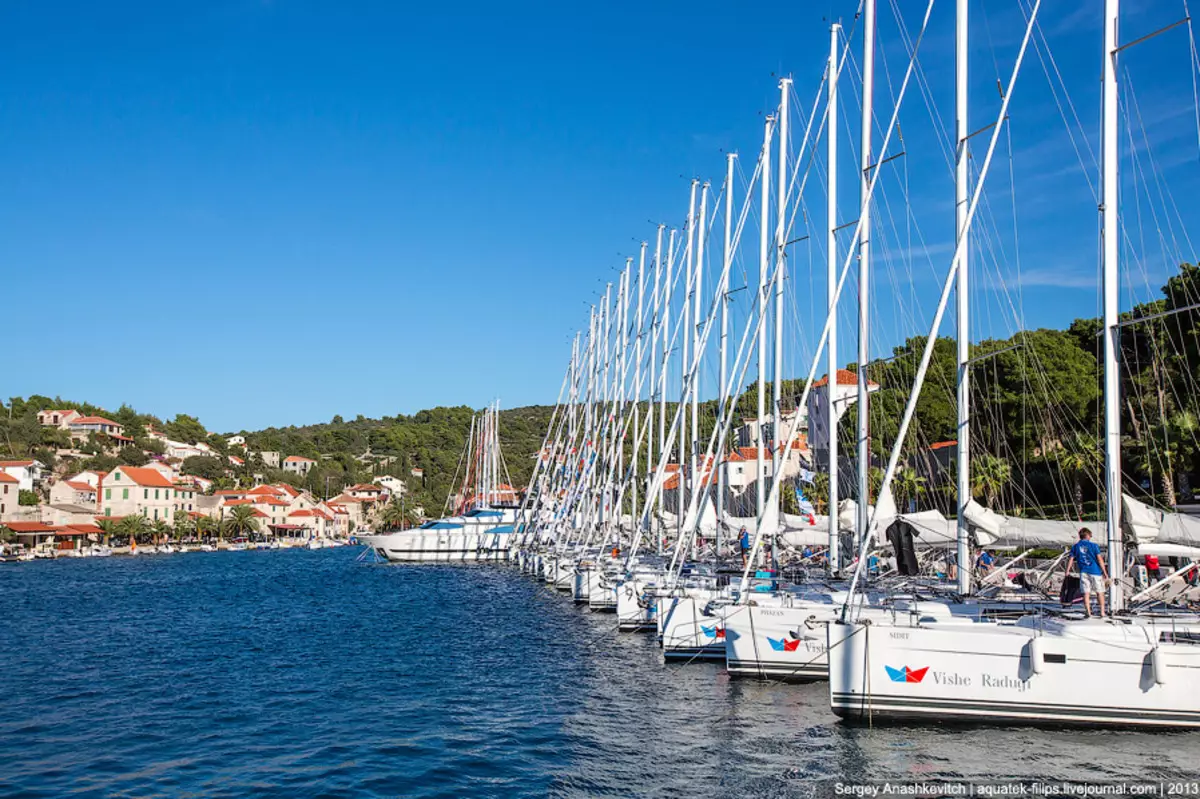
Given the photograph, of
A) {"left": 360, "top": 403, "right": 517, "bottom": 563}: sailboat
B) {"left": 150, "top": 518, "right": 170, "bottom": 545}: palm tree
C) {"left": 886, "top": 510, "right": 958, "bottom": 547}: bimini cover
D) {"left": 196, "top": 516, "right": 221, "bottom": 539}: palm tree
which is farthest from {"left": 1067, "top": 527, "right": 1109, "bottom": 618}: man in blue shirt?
{"left": 196, "top": 516, "right": 221, "bottom": 539}: palm tree

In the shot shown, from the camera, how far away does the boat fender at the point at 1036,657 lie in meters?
17.4

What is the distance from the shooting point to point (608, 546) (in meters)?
52.8

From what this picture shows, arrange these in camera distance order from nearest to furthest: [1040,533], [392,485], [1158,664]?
[1158,664], [1040,533], [392,485]

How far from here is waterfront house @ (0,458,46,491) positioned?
12411 centimetres

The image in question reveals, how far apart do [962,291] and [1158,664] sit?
9.12m

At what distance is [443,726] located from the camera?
837 inches

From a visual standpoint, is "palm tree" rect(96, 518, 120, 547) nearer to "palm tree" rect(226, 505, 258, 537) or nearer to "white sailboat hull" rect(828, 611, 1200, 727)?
"palm tree" rect(226, 505, 258, 537)

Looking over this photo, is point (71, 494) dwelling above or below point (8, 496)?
above

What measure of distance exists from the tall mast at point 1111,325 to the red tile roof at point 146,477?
13010 centimetres

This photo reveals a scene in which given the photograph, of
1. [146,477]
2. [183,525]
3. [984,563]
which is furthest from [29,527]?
[984,563]

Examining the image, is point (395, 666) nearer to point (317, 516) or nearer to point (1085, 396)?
point (1085, 396)

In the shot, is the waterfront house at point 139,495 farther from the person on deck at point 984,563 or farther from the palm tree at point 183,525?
the person on deck at point 984,563

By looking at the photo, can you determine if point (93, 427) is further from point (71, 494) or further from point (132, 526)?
point (132, 526)

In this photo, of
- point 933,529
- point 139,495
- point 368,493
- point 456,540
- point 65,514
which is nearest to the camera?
point 933,529
